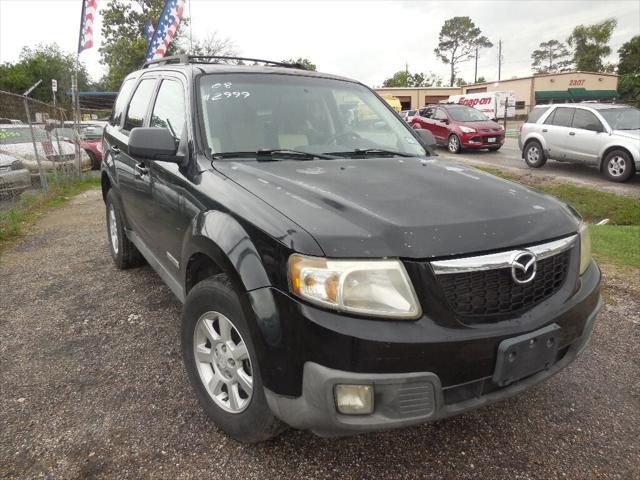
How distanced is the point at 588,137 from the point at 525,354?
1111 cm

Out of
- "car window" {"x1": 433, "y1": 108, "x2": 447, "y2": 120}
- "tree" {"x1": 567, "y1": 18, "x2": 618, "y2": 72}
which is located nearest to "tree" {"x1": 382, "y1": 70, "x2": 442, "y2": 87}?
"tree" {"x1": 567, "y1": 18, "x2": 618, "y2": 72}

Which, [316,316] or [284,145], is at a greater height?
[284,145]

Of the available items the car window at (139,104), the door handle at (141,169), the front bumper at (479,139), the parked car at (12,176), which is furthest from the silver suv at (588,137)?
the parked car at (12,176)

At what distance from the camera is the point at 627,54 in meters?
62.3

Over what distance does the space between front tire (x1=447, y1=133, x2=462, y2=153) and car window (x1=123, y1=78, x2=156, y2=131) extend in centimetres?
1371

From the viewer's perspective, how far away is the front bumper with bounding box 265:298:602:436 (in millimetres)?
1696

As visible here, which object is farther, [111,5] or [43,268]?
[111,5]

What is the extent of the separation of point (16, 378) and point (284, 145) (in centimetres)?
215

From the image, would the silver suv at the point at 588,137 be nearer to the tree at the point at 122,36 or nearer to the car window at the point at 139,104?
the car window at the point at 139,104

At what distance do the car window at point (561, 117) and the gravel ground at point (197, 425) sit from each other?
374 inches

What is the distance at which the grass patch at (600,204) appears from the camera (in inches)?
291

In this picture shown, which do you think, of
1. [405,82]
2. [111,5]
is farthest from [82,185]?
[405,82]

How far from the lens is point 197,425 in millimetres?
2406

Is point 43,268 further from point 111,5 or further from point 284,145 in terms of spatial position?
point 111,5
